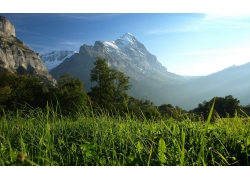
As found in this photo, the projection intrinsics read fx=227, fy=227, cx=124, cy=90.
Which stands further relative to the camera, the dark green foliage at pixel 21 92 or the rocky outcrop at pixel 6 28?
the rocky outcrop at pixel 6 28

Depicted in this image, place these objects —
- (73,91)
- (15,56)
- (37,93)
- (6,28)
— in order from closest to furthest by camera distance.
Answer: (73,91), (37,93), (15,56), (6,28)

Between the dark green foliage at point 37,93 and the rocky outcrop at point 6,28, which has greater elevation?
the rocky outcrop at point 6,28

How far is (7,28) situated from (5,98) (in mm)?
185857

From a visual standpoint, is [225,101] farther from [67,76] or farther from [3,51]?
[3,51]

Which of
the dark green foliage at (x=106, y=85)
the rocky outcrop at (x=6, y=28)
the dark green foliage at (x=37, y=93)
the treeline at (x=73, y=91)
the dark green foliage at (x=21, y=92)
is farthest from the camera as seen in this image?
the rocky outcrop at (x=6, y=28)

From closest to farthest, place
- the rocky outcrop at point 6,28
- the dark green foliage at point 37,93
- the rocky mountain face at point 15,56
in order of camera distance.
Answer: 1. the dark green foliage at point 37,93
2. the rocky mountain face at point 15,56
3. the rocky outcrop at point 6,28

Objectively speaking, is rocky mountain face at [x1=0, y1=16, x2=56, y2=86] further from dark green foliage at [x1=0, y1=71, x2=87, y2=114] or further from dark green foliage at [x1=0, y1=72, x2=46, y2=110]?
dark green foliage at [x1=0, y1=71, x2=87, y2=114]

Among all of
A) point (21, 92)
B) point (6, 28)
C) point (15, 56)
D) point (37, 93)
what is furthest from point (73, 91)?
point (6, 28)

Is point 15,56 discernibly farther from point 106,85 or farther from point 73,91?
point 73,91

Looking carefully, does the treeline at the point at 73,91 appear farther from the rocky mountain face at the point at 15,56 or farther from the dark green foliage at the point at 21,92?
the rocky mountain face at the point at 15,56

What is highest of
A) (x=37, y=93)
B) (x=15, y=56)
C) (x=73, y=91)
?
(x=15, y=56)

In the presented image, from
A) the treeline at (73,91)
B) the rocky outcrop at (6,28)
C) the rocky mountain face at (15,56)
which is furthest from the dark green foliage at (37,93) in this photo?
the rocky outcrop at (6,28)
